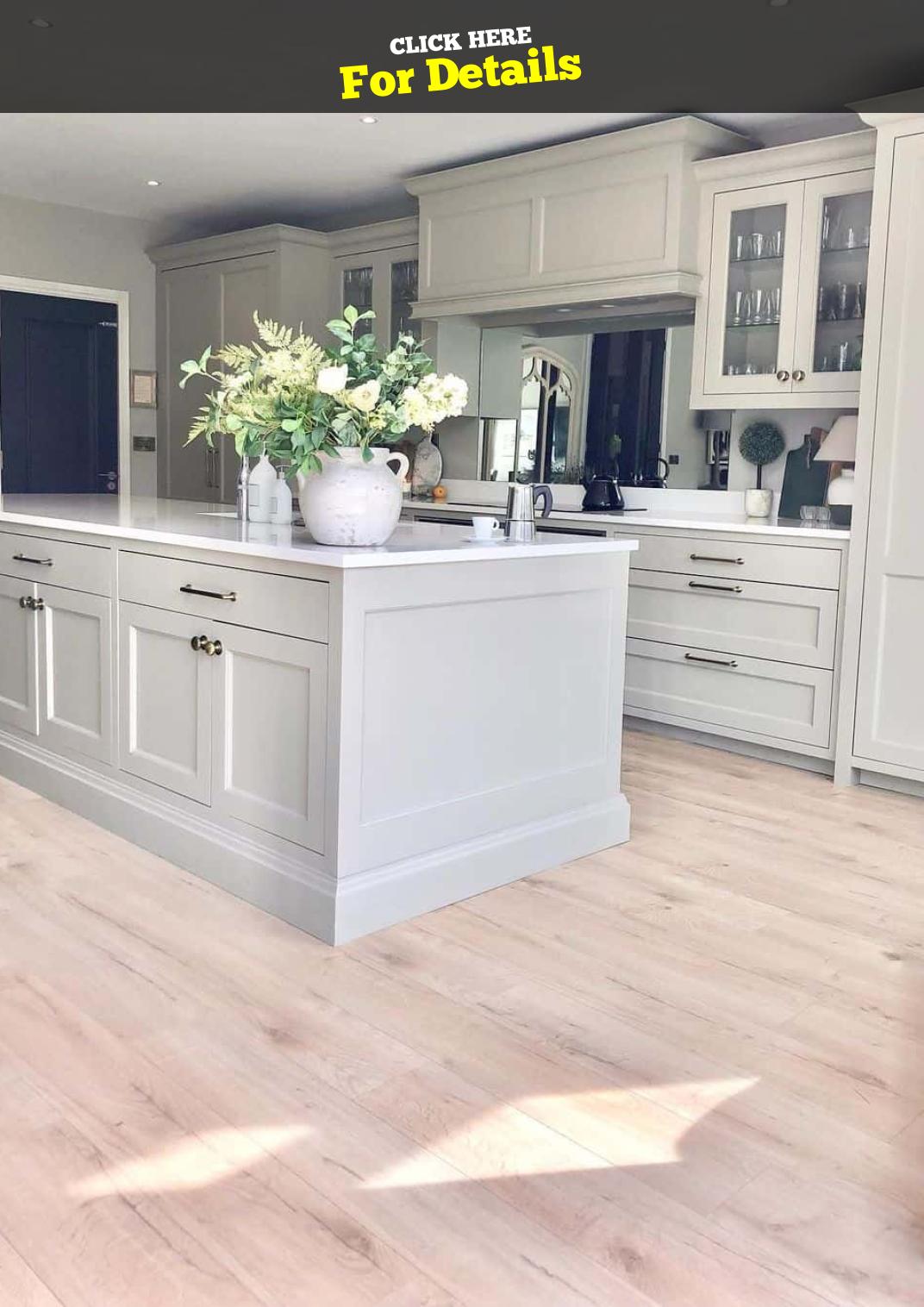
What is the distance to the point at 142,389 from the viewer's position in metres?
7.34

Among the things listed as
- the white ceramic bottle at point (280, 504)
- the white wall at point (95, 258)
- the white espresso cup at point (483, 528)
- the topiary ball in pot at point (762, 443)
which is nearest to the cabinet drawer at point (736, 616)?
the topiary ball in pot at point (762, 443)

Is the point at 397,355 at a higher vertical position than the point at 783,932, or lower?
higher

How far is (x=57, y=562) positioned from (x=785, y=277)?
285 cm

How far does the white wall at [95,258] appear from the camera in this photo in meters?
6.75

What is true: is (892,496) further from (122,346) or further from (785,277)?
(122,346)

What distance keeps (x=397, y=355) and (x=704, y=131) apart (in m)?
2.64

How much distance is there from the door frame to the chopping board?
4.03 meters

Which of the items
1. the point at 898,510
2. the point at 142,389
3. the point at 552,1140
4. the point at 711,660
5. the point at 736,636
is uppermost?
the point at 142,389

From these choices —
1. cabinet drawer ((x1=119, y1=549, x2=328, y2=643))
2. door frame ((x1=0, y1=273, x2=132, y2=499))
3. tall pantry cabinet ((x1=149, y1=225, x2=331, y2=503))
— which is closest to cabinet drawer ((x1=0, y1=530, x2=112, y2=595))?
cabinet drawer ((x1=119, y1=549, x2=328, y2=643))

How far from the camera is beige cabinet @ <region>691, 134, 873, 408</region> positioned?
426cm

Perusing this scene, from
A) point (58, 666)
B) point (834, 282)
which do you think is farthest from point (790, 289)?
point (58, 666)

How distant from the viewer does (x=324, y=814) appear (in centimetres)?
258
